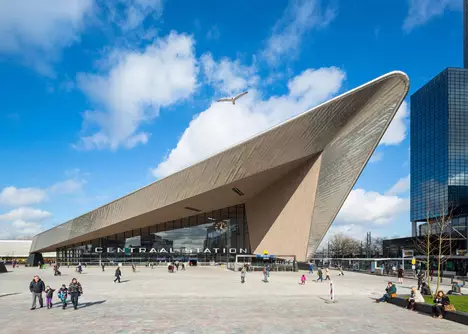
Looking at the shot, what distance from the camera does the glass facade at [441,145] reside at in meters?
93.2

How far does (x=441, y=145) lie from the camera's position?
97.5 meters

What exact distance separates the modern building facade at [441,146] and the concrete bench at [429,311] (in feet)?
259

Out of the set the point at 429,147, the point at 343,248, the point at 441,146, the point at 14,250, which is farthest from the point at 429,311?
the point at 429,147

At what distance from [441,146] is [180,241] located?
75631mm

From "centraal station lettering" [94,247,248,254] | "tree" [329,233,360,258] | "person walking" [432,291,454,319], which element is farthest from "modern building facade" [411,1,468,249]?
"person walking" [432,291,454,319]

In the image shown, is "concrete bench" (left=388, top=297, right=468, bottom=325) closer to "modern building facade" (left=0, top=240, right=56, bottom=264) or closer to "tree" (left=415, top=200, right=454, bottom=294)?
"tree" (left=415, top=200, right=454, bottom=294)

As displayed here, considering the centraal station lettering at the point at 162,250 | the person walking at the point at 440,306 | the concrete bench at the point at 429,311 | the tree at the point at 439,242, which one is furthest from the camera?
the centraal station lettering at the point at 162,250

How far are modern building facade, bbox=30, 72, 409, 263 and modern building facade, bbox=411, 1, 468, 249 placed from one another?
5825cm

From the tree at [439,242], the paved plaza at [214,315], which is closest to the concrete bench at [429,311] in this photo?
the paved plaza at [214,315]

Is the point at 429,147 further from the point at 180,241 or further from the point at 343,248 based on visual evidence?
the point at 180,241

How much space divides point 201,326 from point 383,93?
71.4ft

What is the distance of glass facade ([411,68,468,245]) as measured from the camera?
306 feet

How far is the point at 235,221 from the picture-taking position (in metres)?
45.8

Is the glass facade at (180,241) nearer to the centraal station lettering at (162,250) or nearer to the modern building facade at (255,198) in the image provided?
the centraal station lettering at (162,250)
